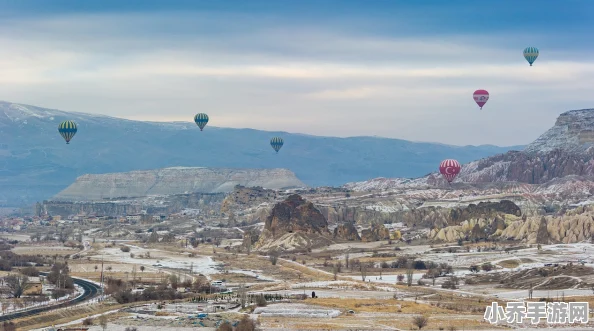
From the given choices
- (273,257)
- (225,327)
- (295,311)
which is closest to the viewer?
(225,327)

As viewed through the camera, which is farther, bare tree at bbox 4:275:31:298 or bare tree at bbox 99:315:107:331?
bare tree at bbox 4:275:31:298

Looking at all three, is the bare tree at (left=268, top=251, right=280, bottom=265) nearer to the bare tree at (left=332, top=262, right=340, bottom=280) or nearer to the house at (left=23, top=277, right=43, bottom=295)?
the bare tree at (left=332, top=262, right=340, bottom=280)

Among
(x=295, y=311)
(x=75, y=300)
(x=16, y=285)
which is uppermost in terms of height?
(x=295, y=311)

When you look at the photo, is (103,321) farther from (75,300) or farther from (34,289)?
(34,289)

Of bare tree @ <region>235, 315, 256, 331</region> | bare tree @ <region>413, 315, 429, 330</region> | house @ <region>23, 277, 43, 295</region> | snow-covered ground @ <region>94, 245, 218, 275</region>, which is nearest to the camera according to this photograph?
bare tree @ <region>235, 315, 256, 331</region>

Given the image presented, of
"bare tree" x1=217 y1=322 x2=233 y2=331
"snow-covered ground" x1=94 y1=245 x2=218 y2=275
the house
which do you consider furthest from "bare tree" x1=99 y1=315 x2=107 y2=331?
"snow-covered ground" x1=94 y1=245 x2=218 y2=275

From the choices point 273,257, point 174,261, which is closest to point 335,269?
point 273,257
